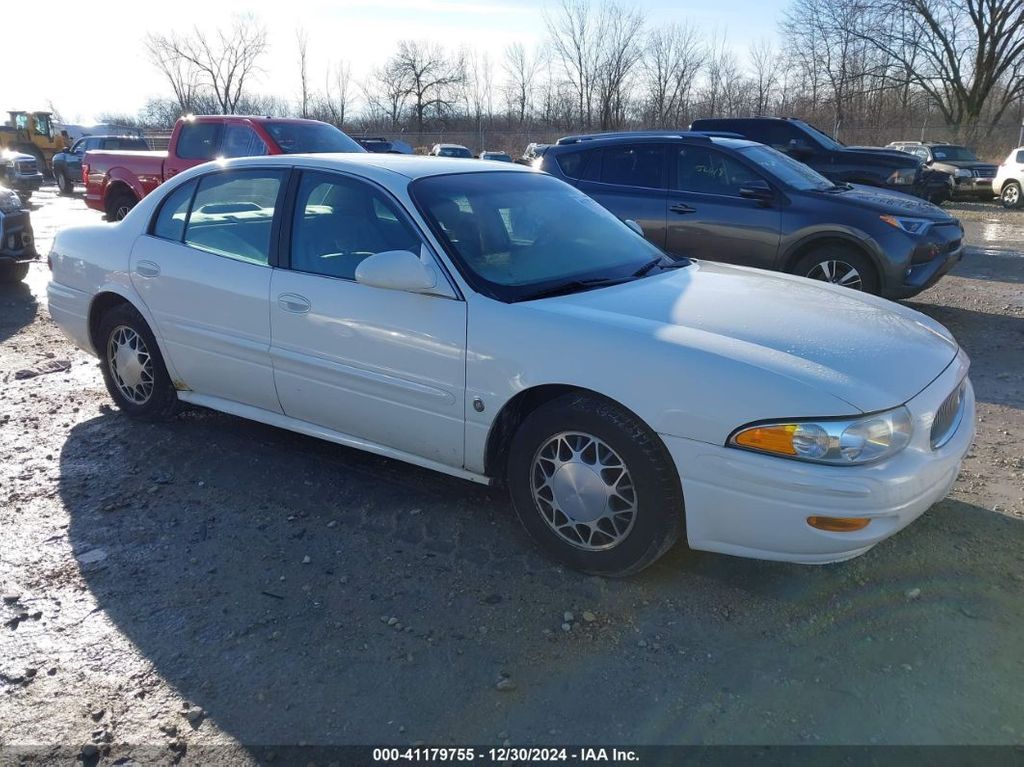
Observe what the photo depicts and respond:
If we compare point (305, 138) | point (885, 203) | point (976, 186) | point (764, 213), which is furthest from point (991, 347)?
point (976, 186)

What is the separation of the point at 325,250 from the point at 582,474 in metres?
1.69

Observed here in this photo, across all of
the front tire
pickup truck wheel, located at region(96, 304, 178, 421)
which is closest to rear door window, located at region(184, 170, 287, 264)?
pickup truck wheel, located at region(96, 304, 178, 421)

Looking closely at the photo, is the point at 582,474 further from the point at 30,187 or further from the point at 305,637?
the point at 30,187

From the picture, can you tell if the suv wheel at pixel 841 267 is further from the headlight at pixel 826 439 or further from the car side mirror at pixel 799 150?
the car side mirror at pixel 799 150

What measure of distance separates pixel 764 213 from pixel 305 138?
20.6 ft

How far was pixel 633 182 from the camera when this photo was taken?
8.16 m

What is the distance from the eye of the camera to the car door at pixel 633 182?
26.0ft

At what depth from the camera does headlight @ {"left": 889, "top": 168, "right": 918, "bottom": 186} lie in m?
13.1

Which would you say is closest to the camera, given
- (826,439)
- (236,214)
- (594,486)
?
(826,439)

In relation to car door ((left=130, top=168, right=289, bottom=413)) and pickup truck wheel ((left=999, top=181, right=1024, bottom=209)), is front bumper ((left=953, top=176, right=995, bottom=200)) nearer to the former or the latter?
pickup truck wheel ((left=999, top=181, right=1024, bottom=209))

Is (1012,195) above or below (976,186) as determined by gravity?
below

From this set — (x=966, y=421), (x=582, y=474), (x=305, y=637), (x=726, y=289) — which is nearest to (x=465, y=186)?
(x=726, y=289)

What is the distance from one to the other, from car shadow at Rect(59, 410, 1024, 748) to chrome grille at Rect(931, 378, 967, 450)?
0.57m

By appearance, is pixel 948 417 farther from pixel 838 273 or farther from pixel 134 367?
pixel 838 273
